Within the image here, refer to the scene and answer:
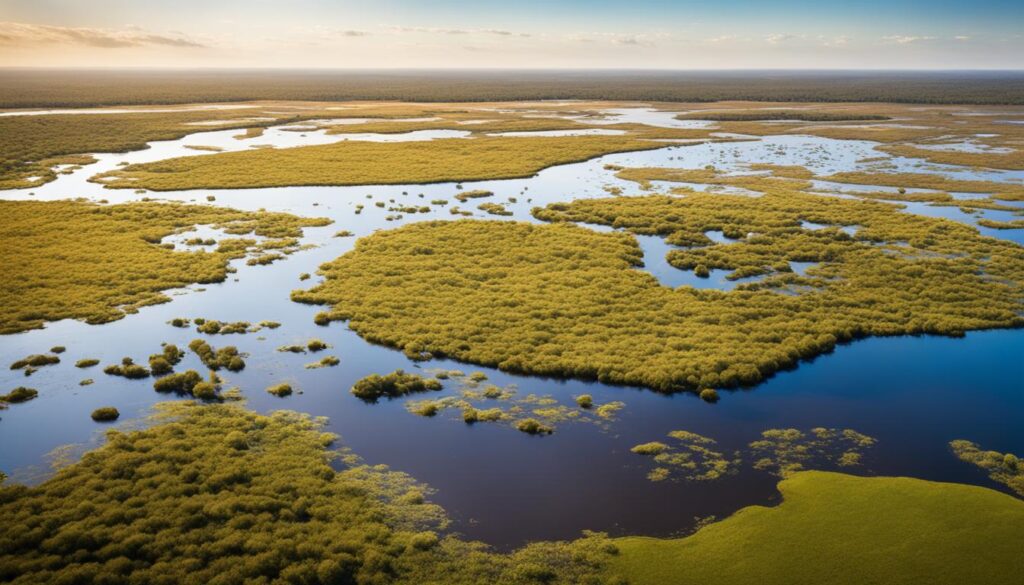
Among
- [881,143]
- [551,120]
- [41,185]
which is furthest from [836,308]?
[551,120]

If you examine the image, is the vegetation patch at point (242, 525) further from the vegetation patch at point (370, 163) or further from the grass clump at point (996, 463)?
the vegetation patch at point (370, 163)

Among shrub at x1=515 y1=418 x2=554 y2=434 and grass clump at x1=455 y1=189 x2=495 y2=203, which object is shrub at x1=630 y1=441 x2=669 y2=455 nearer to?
shrub at x1=515 y1=418 x2=554 y2=434

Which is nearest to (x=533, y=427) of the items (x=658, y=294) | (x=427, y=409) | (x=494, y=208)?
(x=427, y=409)

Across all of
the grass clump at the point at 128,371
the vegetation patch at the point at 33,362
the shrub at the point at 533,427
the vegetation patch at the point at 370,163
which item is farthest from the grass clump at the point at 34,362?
the vegetation patch at the point at 370,163

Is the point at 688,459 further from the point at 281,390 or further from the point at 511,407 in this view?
→ the point at 281,390

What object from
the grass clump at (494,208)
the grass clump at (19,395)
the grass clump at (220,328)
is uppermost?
the grass clump at (494,208)

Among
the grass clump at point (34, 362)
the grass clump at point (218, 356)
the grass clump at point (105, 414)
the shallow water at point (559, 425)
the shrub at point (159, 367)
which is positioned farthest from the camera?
the grass clump at point (218, 356)
